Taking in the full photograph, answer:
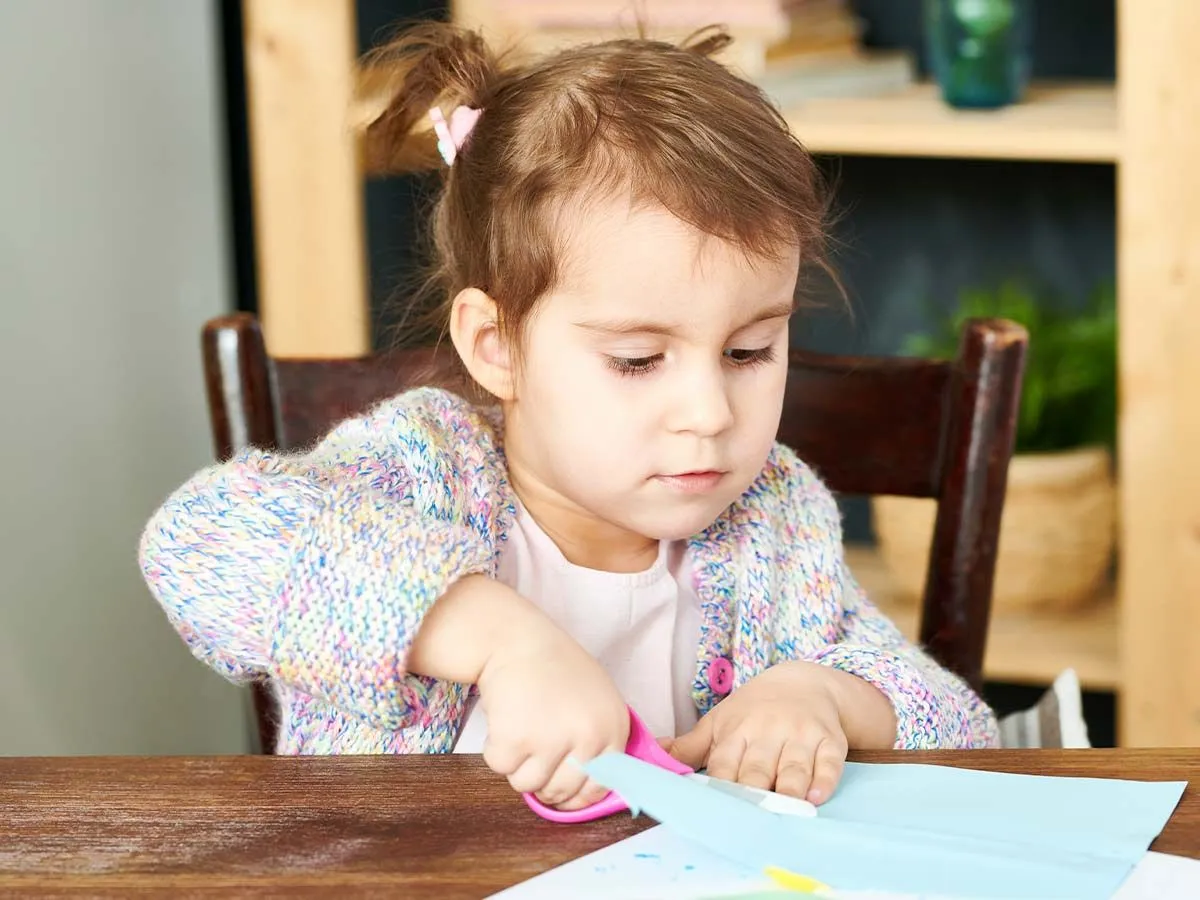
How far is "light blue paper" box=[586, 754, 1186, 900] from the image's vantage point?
1.85ft

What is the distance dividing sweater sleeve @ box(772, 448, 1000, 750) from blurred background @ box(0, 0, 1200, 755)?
0.38 metres

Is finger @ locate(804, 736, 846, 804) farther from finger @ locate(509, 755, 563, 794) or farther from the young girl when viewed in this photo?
finger @ locate(509, 755, 563, 794)

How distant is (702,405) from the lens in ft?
2.52

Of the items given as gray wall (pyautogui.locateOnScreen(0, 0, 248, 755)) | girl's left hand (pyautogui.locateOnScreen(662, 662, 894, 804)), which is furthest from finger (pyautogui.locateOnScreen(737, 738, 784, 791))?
gray wall (pyautogui.locateOnScreen(0, 0, 248, 755))

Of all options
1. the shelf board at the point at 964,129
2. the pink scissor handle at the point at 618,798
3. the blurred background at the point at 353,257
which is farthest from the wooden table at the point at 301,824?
the shelf board at the point at 964,129

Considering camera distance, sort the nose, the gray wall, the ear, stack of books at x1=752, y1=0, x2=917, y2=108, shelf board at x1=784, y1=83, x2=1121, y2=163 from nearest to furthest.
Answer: the nose, the ear, the gray wall, shelf board at x1=784, y1=83, x2=1121, y2=163, stack of books at x1=752, y1=0, x2=917, y2=108

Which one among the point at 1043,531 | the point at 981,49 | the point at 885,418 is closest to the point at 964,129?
the point at 981,49

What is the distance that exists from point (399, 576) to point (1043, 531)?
1.02 m

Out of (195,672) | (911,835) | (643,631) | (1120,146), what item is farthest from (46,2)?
(911,835)

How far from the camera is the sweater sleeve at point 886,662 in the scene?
805 mm

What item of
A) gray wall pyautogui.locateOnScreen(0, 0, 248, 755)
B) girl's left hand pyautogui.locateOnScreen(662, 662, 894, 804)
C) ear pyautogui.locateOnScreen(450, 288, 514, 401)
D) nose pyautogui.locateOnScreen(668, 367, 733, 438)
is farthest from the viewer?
gray wall pyautogui.locateOnScreen(0, 0, 248, 755)

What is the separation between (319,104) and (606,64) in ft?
2.37

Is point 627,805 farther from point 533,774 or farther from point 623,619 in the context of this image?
point 623,619

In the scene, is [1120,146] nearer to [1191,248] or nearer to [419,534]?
[1191,248]
